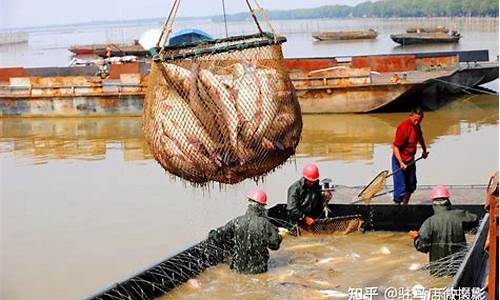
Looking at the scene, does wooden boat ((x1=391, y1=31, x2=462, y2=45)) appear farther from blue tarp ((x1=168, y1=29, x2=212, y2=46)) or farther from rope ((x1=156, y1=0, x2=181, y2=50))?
rope ((x1=156, y1=0, x2=181, y2=50))

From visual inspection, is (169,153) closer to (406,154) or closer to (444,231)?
(444,231)

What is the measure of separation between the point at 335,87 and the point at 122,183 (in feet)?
25.4

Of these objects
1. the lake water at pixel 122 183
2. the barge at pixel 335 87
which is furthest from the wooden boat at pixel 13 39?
the lake water at pixel 122 183

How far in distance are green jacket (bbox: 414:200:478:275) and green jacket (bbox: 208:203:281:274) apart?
4.63 ft

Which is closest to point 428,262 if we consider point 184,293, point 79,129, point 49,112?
point 184,293

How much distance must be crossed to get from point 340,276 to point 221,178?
8.00ft

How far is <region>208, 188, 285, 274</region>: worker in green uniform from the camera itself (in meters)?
7.50

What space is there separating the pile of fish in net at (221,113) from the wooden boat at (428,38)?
41744 mm

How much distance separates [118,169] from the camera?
15.7 meters

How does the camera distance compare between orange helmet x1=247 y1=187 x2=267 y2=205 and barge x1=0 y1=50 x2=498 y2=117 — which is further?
barge x1=0 y1=50 x2=498 y2=117

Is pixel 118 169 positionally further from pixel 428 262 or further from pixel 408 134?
pixel 428 262

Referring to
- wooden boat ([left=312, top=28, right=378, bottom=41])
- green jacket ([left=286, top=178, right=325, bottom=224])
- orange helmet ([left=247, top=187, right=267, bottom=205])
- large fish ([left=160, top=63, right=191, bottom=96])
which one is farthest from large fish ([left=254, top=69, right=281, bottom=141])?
wooden boat ([left=312, top=28, right=378, bottom=41])

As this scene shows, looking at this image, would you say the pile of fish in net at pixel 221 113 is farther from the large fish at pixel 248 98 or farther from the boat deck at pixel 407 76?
the boat deck at pixel 407 76

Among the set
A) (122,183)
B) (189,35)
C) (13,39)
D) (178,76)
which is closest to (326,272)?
(178,76)
